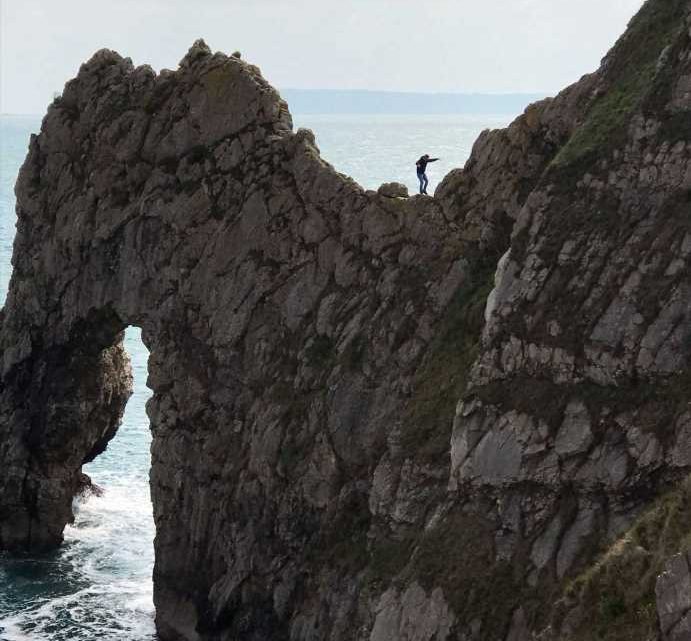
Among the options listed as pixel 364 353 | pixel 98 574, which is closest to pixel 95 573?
pixel 98 574

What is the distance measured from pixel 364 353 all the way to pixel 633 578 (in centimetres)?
2408

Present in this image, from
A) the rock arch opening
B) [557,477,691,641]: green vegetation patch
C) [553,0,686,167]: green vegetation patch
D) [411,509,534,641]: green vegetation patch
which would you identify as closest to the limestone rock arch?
the rock arch opening

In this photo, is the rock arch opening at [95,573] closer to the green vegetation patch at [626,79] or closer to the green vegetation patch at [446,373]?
the green vegetation patch at [446,373]

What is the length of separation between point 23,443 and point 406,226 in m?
25.1

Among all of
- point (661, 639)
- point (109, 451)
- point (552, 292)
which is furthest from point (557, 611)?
point (109, 451)

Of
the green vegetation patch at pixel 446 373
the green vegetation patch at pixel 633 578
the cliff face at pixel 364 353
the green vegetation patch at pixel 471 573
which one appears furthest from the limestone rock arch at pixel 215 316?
the green vegetation patch at pixel 633 578

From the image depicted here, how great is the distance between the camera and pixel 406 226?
58312mm

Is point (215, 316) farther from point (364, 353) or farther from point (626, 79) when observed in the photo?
point (626, 79)

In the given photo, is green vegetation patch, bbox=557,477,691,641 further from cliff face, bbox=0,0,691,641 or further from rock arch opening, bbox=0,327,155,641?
rock arch opening, bbox=0,327,155,641

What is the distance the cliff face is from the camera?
147 feet

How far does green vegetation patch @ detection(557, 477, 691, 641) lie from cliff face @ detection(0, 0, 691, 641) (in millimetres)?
101

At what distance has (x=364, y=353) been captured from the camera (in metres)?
57.2

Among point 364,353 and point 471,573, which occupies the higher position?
point 364,353

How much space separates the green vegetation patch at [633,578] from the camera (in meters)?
33.2
